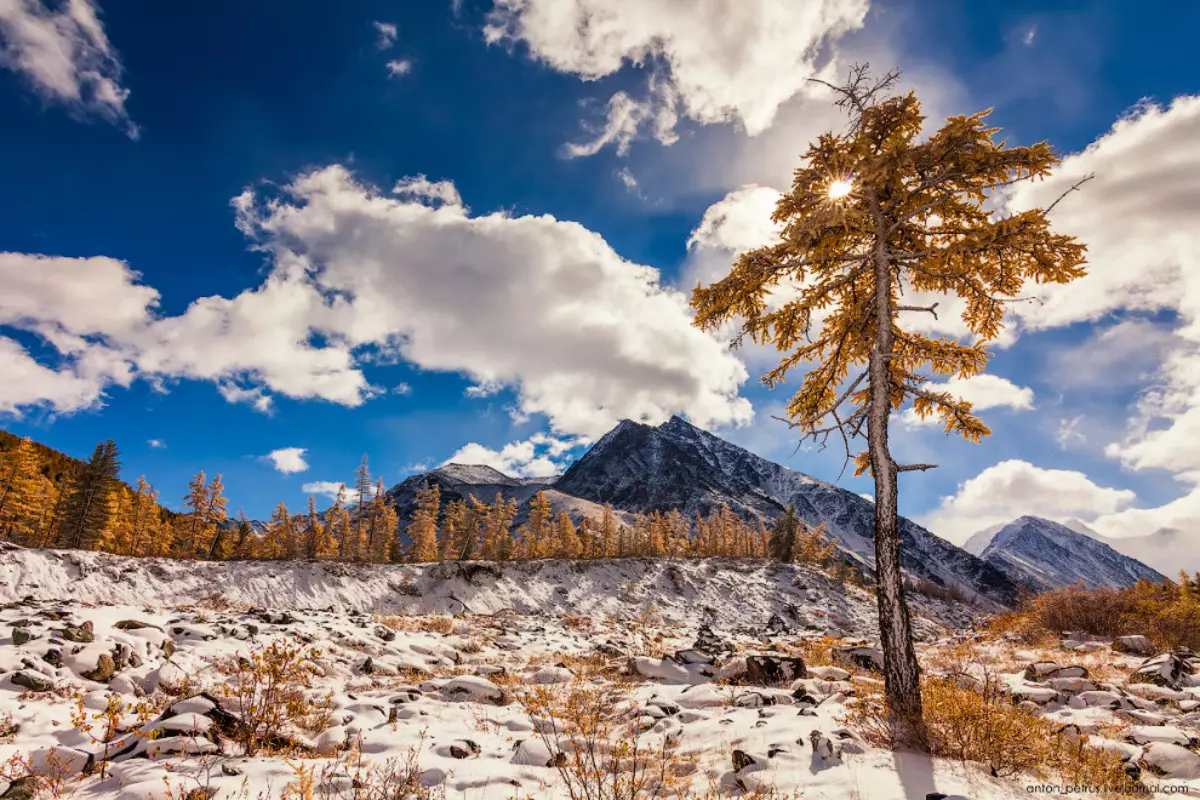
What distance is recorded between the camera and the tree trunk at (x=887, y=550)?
7.28 metres

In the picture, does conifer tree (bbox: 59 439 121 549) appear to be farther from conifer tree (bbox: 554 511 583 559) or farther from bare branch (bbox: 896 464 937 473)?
bare branch (bbox: 896 464 937 473)

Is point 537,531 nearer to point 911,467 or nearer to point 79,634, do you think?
point 79,634

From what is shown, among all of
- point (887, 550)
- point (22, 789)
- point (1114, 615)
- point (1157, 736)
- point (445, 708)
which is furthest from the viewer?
point (1114, 615)

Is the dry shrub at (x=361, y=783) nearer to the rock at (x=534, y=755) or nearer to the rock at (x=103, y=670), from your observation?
the rock at (x=534, y=755)

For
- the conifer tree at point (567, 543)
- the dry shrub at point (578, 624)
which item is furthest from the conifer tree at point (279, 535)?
the dry shrub at point (578, 624)

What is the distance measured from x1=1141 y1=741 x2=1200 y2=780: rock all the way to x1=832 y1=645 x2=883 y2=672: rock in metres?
7.98

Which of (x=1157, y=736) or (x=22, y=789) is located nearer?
(x=22, y=789)

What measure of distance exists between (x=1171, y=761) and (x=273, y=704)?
1126cm

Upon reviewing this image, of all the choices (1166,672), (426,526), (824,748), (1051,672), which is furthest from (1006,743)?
(426,526)

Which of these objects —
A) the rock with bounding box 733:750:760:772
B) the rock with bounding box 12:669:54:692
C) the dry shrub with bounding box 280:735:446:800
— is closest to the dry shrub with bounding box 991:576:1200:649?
the rock with bounding box 733:750:760:772

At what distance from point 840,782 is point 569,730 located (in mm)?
3877

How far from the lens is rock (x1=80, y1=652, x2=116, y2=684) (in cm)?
841

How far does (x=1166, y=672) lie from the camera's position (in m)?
11.0

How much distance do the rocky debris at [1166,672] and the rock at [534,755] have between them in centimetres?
1268
